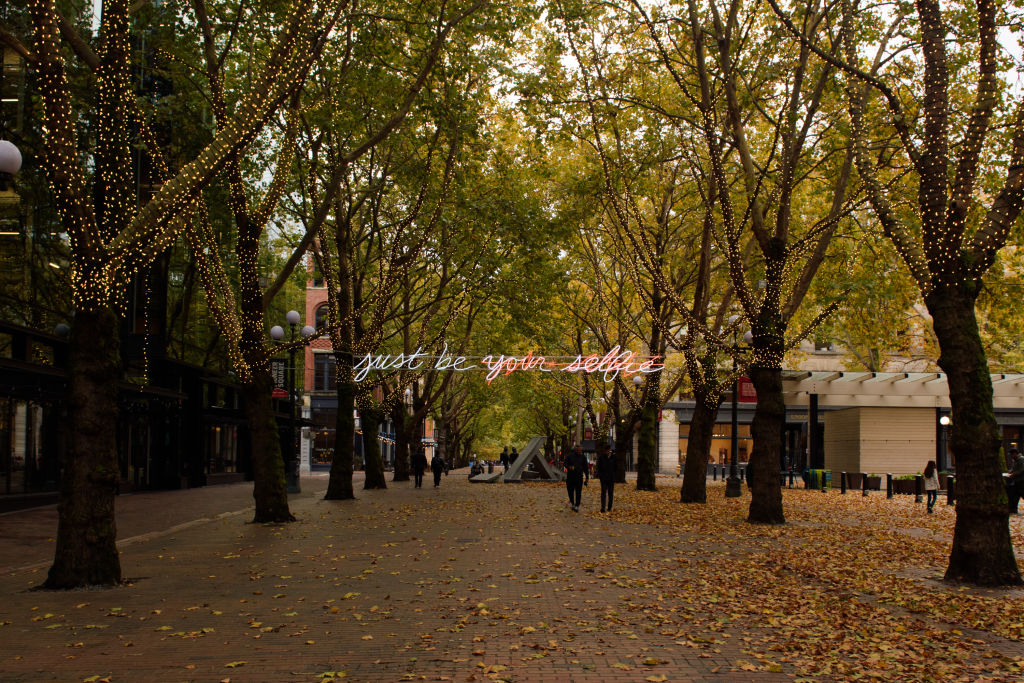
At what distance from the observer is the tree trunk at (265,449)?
56.9 feet

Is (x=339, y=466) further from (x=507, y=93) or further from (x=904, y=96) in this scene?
(x=904, y=96)

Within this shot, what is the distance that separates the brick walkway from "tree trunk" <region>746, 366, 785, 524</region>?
102 inches

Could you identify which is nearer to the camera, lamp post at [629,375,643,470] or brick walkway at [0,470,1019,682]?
brick walkway at [0,470,1019,682]

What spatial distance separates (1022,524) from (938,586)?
1007 centimetres

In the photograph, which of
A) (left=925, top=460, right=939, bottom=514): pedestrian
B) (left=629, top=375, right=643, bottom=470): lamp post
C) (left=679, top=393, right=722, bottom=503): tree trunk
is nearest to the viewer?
(left=925, top=460, right=939, bottom=514): pedestrian

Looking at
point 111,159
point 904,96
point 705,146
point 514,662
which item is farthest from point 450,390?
point 514,662

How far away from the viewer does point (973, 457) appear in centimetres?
1056

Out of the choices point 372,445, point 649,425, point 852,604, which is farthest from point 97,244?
point 649,425

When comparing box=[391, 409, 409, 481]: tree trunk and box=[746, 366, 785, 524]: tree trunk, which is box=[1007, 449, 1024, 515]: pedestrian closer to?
box=[746, 366, 785, 524]: tree trunk

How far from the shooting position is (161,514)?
2081 cm

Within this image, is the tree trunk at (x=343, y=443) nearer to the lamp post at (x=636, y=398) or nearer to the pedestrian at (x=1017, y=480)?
the lamp post at (x=636, y=398)

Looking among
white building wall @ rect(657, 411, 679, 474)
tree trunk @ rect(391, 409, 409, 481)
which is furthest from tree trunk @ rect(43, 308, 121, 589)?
white building wall @ rect(657, 411, 679, 474)

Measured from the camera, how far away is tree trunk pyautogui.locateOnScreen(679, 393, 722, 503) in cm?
2339

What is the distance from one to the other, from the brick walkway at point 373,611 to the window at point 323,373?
50817 millimetres
